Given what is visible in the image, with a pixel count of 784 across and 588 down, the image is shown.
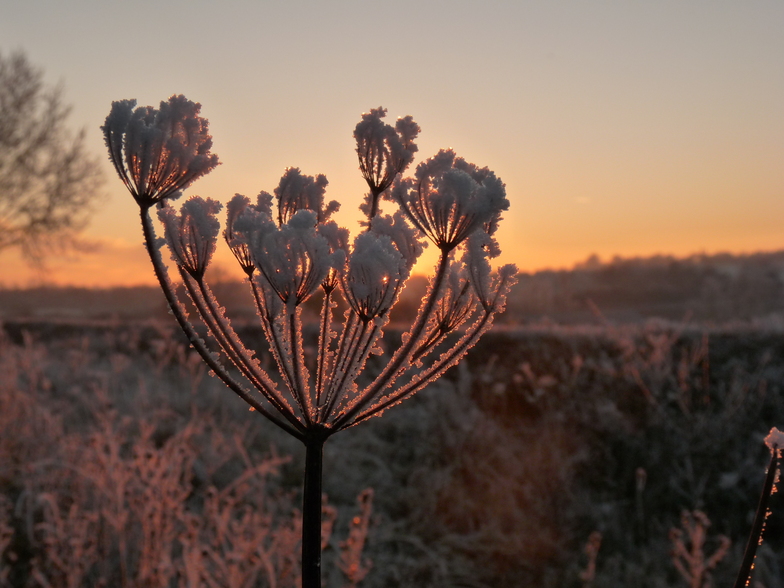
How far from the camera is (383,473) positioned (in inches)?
258

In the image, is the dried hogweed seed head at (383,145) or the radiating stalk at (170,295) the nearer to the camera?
the radiating stalk at (170,295)

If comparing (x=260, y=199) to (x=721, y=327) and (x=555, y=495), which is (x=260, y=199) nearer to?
(x=555, y=495)

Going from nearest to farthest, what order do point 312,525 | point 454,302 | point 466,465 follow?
1. point 312,525
2. point 454,302
3. point 466,465

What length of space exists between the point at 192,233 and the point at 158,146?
14 cm

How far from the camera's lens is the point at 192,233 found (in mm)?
997

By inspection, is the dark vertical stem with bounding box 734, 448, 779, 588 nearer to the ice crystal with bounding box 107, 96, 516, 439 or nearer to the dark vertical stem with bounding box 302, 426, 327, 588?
the ice crystal with bounding box 107, 96, 516, 439

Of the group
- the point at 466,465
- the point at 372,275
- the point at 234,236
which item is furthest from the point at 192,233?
the point at 466,465

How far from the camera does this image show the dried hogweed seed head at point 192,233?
98 cm

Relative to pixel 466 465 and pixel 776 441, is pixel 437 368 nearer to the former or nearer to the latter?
pixel 776 441

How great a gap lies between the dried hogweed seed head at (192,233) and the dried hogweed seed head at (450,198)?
30 cm

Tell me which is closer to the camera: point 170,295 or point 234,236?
point 170,295

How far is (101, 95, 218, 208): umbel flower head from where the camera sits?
93cm

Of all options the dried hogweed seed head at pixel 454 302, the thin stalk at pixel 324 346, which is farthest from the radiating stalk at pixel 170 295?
the dried hogweed seed head at pixel 454 302

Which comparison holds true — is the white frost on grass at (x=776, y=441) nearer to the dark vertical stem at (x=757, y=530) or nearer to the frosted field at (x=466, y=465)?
the dark vertical stem at (x=757, y=530)
